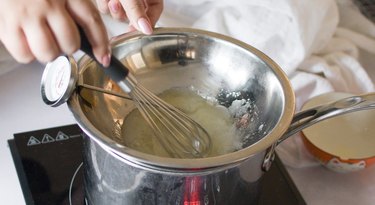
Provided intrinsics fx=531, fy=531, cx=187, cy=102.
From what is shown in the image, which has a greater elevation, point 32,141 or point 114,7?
point 114,7

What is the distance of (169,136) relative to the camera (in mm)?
447

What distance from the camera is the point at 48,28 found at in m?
0.36

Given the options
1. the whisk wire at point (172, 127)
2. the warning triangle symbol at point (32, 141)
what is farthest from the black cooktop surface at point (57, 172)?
the whisk wire at point (172, 127)

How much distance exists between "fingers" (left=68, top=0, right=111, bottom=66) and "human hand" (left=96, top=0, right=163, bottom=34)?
0.33 feet

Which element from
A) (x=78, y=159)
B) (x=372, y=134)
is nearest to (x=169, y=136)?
(x=78, y=159)

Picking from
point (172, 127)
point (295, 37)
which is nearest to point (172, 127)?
point (172, 127)

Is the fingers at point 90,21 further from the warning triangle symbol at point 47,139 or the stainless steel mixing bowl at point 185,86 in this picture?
the warning triangle symbol at point 47,139

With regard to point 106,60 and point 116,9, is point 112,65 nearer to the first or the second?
point 106,60

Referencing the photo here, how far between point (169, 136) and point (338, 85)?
25 cm

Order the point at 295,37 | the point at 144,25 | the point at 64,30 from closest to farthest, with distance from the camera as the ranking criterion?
the point at 64,30 < the point at 144,25 < the point at 295,37

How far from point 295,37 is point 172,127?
8.4 inches

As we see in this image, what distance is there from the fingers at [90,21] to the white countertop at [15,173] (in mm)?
195

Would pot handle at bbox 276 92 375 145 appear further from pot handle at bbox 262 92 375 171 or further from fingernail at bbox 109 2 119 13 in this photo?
fingernail at bbox 109 2 119 13

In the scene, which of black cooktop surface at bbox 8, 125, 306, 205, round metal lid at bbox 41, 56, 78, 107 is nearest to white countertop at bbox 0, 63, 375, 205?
black cooktop surface at bbox 8, 125, 306, 205
